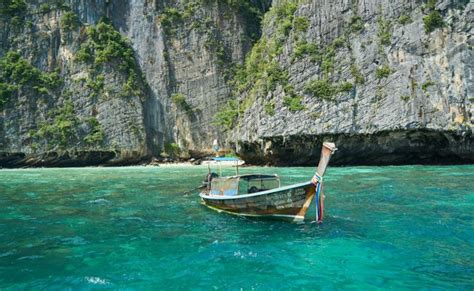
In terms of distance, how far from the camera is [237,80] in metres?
54.2

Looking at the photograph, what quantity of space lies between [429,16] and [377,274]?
3315 cm

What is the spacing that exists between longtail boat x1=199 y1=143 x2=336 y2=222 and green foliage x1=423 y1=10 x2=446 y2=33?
27.5 meters

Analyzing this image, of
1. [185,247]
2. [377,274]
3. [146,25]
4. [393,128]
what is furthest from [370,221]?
[146,25]

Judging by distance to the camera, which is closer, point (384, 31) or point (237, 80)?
point (384, 31)

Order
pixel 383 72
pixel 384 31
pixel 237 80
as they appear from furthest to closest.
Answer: pixel 237 80, pixel 384 31, pixel 383 72

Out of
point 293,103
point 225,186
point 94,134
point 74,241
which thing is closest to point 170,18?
point 94,134

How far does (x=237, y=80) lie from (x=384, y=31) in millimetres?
21665

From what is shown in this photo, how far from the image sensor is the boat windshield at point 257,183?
1412 centimetres

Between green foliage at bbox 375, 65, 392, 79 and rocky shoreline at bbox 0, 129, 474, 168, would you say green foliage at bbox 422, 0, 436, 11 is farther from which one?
rocky shoreline at bbox 0, 129, 474, 168

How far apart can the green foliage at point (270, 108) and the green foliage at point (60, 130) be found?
23564 millimetres

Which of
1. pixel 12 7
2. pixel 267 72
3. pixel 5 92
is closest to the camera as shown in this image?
pixel 267 72

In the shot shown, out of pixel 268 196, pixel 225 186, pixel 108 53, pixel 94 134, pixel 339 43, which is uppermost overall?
pixel 108 53

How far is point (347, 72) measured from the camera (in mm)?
37781

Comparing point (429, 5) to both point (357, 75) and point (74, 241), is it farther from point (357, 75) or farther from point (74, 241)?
point (74, 241)
